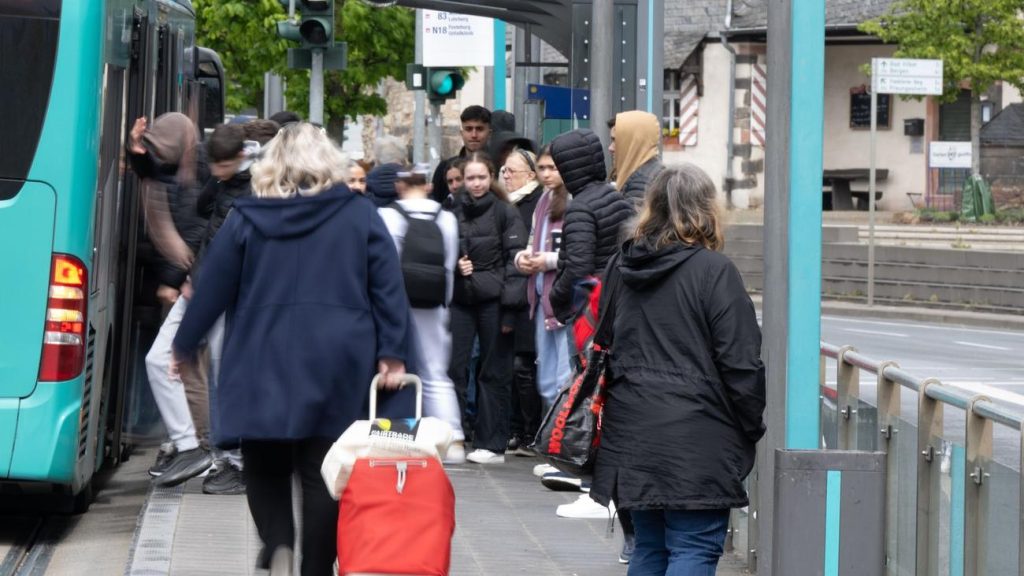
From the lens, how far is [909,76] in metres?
29.4

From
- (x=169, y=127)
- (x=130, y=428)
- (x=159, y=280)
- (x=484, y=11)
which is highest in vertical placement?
(x=484, y=11)

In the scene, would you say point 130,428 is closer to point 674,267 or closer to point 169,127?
point 169,127

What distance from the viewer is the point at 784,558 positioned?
17.8 feet

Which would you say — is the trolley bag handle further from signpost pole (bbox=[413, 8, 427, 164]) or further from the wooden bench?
the wooden bench

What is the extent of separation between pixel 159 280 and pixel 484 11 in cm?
575

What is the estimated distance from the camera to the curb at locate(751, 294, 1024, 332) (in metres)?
26.2

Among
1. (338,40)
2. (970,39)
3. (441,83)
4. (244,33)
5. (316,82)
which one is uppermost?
(970,39)

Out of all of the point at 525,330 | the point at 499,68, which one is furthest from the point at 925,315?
the point at 525,330

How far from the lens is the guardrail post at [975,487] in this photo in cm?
516

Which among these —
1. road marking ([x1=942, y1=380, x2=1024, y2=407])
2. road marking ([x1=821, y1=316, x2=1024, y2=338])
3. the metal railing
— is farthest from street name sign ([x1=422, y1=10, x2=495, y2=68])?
the metal railing

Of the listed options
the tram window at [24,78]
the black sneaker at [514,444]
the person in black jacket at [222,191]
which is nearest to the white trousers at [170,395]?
the person in black jacket at [222,191]

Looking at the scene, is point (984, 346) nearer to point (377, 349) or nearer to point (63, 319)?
point (63, 319)

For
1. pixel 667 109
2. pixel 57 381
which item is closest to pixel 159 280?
pixel 57 381

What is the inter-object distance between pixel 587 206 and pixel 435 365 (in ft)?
3.67
